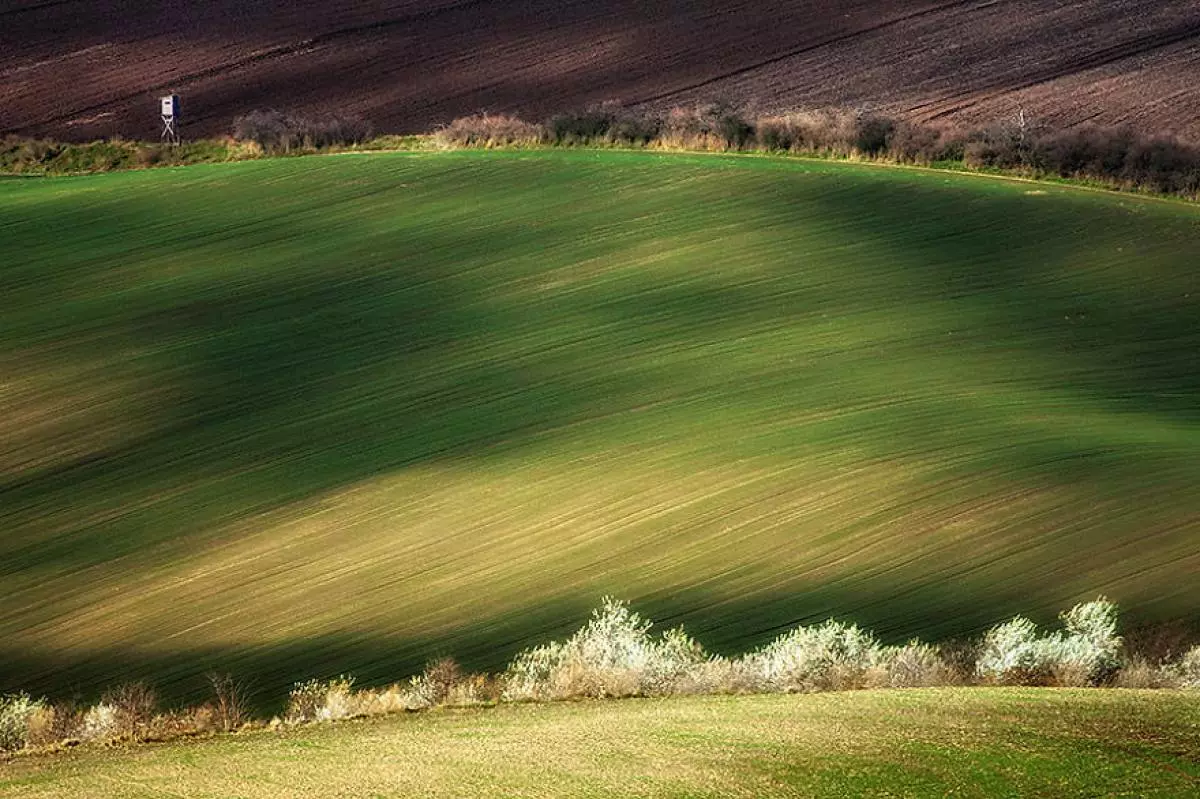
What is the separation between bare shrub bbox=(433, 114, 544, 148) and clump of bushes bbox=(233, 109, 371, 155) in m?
2.31

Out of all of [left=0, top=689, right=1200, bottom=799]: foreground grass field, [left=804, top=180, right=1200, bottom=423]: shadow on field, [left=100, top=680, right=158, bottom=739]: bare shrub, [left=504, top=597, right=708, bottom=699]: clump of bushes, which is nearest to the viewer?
[left=0, top=689, right=1200, bottom=799]: foreground grass field

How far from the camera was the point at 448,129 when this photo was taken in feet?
137

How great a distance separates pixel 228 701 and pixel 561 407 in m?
9.24

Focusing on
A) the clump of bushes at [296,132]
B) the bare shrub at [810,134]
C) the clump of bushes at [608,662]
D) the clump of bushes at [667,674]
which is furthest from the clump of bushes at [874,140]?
the clump of bushes at [608,662]

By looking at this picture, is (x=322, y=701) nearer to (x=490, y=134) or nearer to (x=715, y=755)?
(x=715, y=755)

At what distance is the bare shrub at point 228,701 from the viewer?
16.1m

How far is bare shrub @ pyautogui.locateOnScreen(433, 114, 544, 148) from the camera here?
40.3 metres

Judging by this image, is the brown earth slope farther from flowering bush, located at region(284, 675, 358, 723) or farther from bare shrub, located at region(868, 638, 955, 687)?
flowering bush, located at region(284, 675, 358, 723)

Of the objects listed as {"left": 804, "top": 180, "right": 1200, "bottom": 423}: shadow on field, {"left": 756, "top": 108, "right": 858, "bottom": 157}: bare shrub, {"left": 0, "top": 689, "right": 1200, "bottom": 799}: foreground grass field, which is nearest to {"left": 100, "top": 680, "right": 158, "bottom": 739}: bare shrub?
{"left": 0, "top": 689, "right": 1200, "bottom": 799}: foreground grass field

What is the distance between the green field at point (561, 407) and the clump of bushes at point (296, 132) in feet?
8.41

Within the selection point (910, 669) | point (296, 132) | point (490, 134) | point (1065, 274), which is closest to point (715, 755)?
point (910, 669)

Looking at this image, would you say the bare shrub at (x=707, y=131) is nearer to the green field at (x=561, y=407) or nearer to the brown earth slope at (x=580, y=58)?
the green field at (x=561, y=407)

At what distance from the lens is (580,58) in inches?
1916

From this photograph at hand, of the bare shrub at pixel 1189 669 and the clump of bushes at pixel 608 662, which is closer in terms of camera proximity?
the clump of bushes at pixel 608 662
